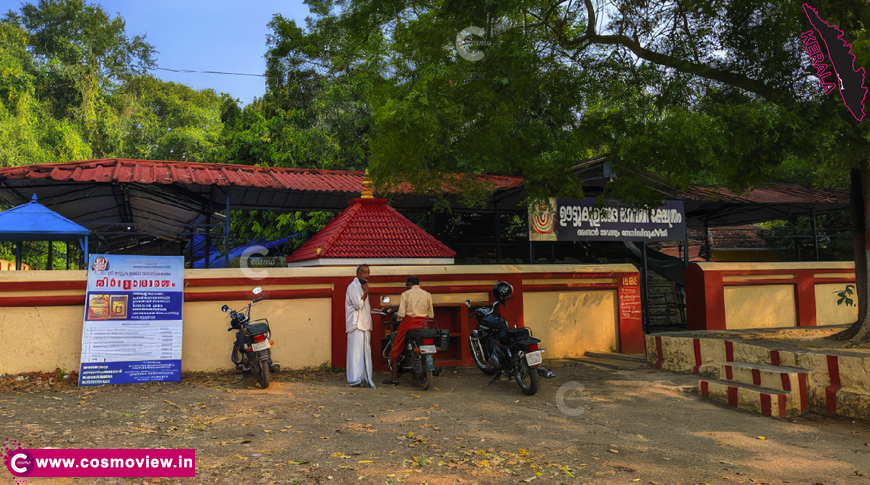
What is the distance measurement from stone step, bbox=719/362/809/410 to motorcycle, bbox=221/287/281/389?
5.93 meters

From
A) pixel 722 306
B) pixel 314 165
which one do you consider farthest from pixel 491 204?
pixel 314 165

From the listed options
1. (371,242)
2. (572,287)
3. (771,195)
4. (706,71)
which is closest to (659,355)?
(572,287)

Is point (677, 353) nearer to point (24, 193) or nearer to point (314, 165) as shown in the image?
point (24, 193)

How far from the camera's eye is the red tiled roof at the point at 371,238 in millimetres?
9688

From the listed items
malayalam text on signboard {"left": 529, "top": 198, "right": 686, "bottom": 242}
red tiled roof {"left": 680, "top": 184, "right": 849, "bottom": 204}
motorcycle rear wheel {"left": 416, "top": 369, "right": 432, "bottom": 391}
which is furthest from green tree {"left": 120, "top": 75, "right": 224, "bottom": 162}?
motorcycle rear wheel {"left": 416, "top": 369, "right": 432, "bottom": 391}

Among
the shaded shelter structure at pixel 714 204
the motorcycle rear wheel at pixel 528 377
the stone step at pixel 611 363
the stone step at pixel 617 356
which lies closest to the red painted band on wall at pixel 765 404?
the motorcycle rear wheel at pixel 528 377

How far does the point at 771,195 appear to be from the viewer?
15219mm

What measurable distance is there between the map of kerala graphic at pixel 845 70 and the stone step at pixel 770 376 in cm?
306

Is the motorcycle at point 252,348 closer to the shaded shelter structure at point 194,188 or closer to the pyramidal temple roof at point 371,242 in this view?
the pyramidal temple roof at point 371,242

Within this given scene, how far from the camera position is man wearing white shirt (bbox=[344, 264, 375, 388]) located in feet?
26.5

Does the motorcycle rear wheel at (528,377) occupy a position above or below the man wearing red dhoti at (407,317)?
below

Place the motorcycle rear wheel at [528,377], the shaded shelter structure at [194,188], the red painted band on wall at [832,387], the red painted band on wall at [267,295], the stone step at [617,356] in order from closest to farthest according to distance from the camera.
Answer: the red painted band on wall at [832,387] → the motorcycle rear wheel at [528,377] → the red painted band on wall at [267,295] → the shaded shelter structure at [194,188] → the stone step at [617,356]

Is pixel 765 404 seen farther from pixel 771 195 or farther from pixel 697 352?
pixel 771 195

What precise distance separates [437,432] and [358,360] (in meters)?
2.69
